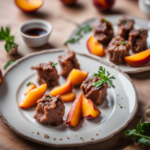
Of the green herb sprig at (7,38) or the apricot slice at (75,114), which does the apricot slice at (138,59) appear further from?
the green herb sprig at (7,38)

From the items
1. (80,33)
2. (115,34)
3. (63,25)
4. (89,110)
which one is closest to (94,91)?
(89,110)

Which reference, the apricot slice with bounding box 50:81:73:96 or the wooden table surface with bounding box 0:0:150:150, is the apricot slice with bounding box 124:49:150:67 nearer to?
the wooden table surface with bounding box 0:0:150:150

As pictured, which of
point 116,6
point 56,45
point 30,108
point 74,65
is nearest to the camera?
point 30,108

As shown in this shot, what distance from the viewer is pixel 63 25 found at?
192 inches

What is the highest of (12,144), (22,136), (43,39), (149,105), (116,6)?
(116,6)

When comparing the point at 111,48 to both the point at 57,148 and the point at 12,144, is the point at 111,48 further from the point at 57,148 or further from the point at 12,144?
the point at 12,144

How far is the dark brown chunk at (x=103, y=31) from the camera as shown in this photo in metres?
4.16

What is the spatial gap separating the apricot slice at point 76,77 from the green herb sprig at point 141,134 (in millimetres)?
1115

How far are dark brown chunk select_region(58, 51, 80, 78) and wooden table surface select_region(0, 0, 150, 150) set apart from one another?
93 cm

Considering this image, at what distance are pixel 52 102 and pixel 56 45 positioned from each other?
6.30ft

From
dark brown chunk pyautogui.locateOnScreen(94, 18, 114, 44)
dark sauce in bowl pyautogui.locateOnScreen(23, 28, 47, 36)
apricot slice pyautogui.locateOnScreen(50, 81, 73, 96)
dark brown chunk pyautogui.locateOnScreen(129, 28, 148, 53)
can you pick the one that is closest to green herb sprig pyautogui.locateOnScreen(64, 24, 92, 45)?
dark brown chunk pyautogui.locateOnScreen(94, 18, 114, 44)

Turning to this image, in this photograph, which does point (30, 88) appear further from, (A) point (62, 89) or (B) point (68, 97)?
(B) point (68, 97)

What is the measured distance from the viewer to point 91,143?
247 cm

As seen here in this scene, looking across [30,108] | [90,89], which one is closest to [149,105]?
[90,89]
